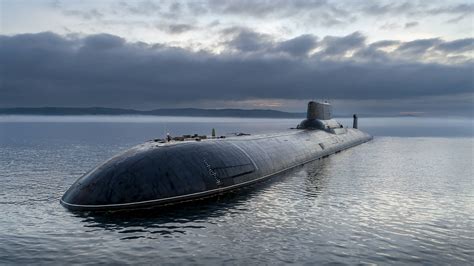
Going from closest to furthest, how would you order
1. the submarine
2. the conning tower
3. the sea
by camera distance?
the sea, the submarine, the conning tower

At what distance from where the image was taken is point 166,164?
33938 millimetres

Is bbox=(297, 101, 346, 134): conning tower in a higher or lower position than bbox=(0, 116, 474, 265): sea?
higher

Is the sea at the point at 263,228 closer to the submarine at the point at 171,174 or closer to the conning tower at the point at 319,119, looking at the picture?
the submarine at the point at 171,174

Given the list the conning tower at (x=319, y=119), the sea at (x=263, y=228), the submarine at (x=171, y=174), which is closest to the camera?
the sea at (x=263, y=228)

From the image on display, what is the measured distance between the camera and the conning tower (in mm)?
86125

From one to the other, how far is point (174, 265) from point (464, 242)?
16551mm

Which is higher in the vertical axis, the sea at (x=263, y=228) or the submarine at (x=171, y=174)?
the submarine at (x=171, y=174)

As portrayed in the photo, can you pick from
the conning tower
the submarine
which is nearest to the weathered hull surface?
the submarine

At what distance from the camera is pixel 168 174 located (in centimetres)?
3297

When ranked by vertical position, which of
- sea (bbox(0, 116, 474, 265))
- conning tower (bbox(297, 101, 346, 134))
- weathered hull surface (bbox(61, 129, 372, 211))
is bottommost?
sea (bbox(0, 116, 474, 265))

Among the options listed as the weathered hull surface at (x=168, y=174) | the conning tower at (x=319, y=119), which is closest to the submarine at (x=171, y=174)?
the weathered hull surface at (x=168, y=174)

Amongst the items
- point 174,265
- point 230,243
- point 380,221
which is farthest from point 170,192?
point 380,221

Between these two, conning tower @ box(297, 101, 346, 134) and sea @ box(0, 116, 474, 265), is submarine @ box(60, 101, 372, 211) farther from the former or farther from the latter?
conning tower @ box(297, 101, 346, 134)

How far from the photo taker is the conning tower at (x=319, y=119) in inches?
3391
